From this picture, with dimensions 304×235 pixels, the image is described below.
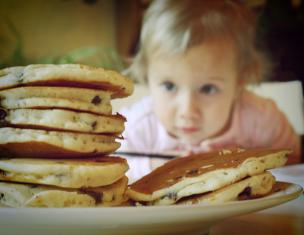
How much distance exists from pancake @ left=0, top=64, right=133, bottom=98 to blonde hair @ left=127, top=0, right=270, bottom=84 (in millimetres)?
1001

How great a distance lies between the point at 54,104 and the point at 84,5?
1.19m

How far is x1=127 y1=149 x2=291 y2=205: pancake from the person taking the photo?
0.47m

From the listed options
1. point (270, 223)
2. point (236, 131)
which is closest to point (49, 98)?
point (270, 223)

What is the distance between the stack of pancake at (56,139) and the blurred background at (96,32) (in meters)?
1.04

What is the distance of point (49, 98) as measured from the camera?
46 cm

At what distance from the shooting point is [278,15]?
5.28ft

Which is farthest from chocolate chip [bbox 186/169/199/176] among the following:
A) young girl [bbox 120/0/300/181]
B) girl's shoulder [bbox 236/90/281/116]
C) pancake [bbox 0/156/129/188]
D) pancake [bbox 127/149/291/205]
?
girl's shoulder [bbox 236/90/281/116]

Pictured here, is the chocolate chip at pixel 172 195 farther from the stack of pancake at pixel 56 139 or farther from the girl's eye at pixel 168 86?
the girl's eye at pixel 168 86

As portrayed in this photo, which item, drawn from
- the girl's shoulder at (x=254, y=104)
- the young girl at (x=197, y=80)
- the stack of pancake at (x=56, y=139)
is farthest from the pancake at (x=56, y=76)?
the girl's shoulder at (x=254, y=104)

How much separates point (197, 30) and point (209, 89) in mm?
201

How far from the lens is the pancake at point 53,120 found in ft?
1.49

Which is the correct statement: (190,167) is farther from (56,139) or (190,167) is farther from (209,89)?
(209,89)

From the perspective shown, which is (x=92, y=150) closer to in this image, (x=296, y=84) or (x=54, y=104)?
(x=54, y=104)

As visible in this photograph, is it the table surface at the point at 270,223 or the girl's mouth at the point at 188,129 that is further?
the girl's mouth at the point at 188,129
